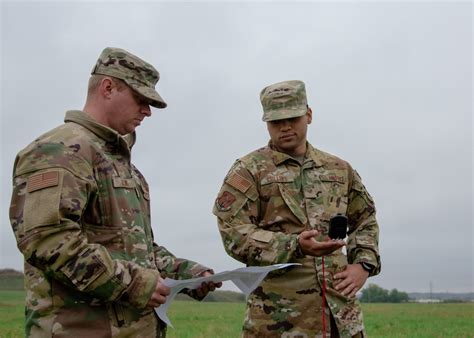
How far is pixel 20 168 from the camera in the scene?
3143 mm

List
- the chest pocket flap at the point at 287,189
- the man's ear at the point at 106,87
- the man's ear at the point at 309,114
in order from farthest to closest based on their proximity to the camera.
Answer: the man's ear at the point at 309,114, the chest pocket flap at the point at 287,189, the man's ear at the point at 106,87

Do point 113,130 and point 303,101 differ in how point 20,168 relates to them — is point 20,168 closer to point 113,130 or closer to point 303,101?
point 113,130

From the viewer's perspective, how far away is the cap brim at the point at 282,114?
471 centimetres

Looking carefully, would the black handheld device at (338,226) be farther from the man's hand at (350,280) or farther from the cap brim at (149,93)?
the cap brim at (149,93)

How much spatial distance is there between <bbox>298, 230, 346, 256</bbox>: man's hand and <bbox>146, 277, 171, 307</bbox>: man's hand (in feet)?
3.72

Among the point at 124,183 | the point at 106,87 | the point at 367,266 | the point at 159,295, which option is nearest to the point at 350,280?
the point at 367,266

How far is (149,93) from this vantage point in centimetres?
360

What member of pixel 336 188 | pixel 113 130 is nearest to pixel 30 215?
pixel 113 130

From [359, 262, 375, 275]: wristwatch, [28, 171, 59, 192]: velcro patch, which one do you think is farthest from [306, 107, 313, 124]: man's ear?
[28, 171, 59, 192]: velcro patch

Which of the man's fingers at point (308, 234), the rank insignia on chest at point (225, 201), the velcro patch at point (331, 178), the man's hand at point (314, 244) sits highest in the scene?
the velcro patch at point (331, 178)

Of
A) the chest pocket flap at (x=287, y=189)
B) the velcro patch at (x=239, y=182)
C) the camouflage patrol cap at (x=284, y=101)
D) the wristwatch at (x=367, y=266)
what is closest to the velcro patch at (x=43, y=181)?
the velcro patch at (x=239, y=182)

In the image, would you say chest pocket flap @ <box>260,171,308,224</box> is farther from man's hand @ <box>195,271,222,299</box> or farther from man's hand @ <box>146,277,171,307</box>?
man's hand @ <box>146,277,171,307</box>

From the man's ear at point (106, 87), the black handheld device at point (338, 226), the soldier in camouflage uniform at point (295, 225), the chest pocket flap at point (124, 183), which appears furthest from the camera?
the soldier in camouflage uniform at point (295, 225)

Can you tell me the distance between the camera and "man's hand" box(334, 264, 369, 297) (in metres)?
4.52
